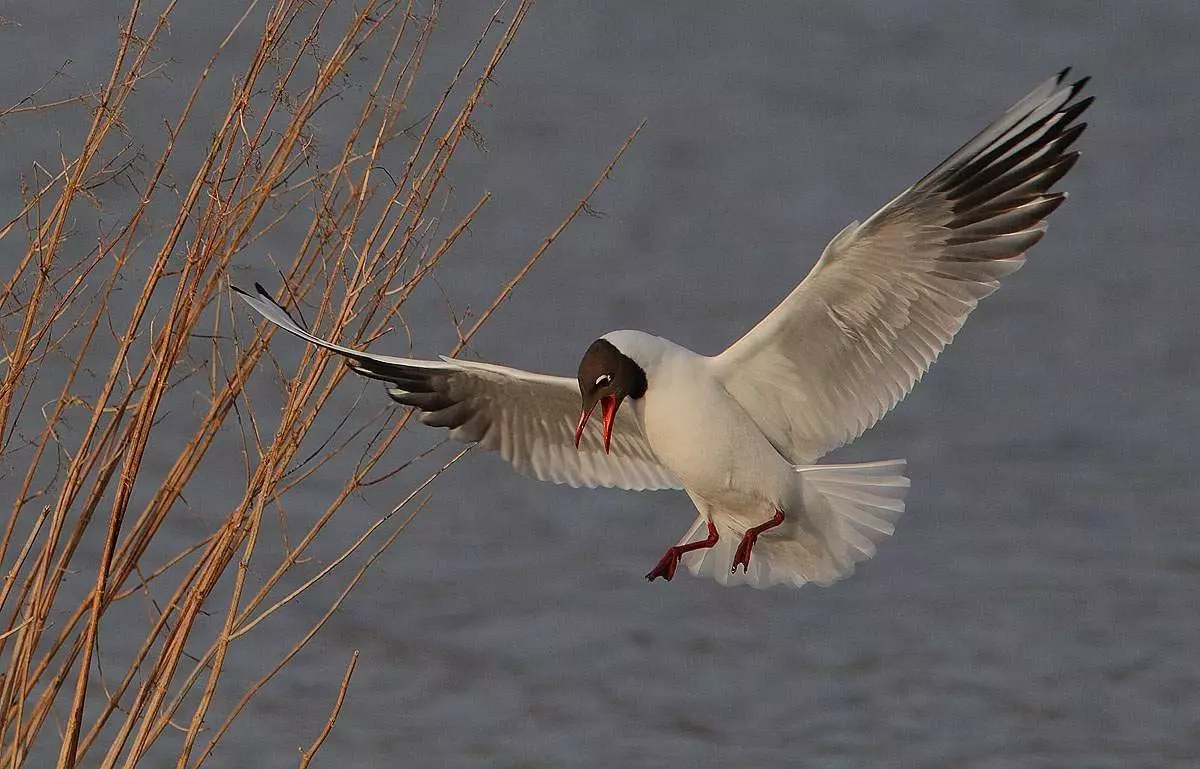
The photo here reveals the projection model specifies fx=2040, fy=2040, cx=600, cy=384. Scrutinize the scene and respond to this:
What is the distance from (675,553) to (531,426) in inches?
20.6

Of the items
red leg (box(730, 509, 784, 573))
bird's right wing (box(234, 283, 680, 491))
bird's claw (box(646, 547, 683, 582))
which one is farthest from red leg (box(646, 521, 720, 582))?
bird's right wing (box(234, 283, 680, 491))

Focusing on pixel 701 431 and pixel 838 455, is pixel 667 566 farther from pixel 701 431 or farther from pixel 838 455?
pixel 838 455

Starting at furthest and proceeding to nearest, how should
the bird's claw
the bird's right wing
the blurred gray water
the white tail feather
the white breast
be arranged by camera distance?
1. the blurred gray water
2. the bird's right wing
3. the white tail feather
4. the bird's claw
5. the white breast

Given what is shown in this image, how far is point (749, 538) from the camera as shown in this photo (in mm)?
3881

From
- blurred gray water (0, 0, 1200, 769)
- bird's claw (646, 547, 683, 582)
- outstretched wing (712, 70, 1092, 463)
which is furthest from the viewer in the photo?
blurred gray water (0, 0, 1200, 769)

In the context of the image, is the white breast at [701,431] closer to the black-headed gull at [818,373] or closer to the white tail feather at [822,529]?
the black-headed gull at [818,373]

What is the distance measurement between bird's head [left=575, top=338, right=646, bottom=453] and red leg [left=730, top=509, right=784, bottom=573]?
1.12 ft

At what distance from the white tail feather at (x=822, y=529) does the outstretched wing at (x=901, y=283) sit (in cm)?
9

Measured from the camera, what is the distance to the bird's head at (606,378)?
3740 millimetres

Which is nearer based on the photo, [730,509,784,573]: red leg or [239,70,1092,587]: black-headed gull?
[239,70,1092,587]: black-headed gull

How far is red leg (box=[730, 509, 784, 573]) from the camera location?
12.7ft

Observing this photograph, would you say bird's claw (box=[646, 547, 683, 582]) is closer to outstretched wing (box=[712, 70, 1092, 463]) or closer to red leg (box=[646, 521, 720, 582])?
red leg (box=[646, 521, 720, 582])

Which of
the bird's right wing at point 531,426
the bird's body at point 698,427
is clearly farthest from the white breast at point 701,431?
the bird's right wing at point 531,426

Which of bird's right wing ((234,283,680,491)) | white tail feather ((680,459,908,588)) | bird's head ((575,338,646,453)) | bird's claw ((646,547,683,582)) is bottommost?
bird's claw ((646,547,683,582))
